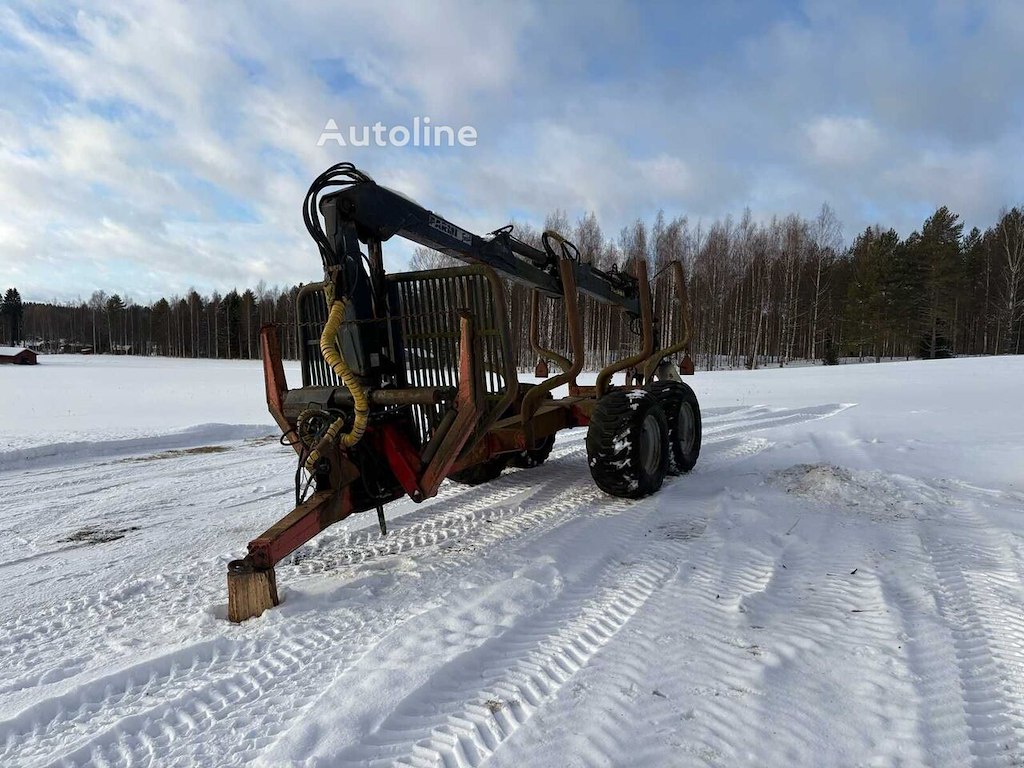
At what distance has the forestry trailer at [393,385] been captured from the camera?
10.6ft

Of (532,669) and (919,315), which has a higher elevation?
(919,315)

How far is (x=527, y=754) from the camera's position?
1806 millimetres

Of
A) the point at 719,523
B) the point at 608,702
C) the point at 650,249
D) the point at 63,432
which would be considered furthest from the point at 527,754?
Answer: the point at 650,249

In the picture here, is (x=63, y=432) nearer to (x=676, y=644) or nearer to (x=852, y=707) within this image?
(x=676, y=644)

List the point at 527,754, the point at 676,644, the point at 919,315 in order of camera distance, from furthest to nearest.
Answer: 1. the point at 919,315
2. the point at 676,644
3. the point at 527,754

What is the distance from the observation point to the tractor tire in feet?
20.3

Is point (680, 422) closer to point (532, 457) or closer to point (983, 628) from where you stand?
point (532, 457)

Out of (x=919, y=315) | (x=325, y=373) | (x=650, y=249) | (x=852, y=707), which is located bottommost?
(x=852, y=707)

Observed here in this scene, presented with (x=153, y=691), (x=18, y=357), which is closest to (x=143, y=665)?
(x=153, y=691)

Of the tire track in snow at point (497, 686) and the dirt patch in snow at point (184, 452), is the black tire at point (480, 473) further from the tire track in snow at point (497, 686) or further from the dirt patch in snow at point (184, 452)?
the dirt patch in snow at point (184, 452)

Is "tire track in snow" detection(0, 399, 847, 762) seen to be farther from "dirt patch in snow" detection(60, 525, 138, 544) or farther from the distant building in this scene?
the distant building

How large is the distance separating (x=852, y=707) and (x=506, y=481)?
3.82m

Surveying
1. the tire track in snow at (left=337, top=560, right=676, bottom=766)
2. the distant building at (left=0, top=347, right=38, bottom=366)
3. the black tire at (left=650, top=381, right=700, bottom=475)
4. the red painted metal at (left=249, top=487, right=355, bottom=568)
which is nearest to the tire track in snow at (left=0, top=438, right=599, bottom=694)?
the red painted metal at (left=249, top=487, right=355, bottom=568)

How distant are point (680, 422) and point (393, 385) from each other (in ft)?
11.1
